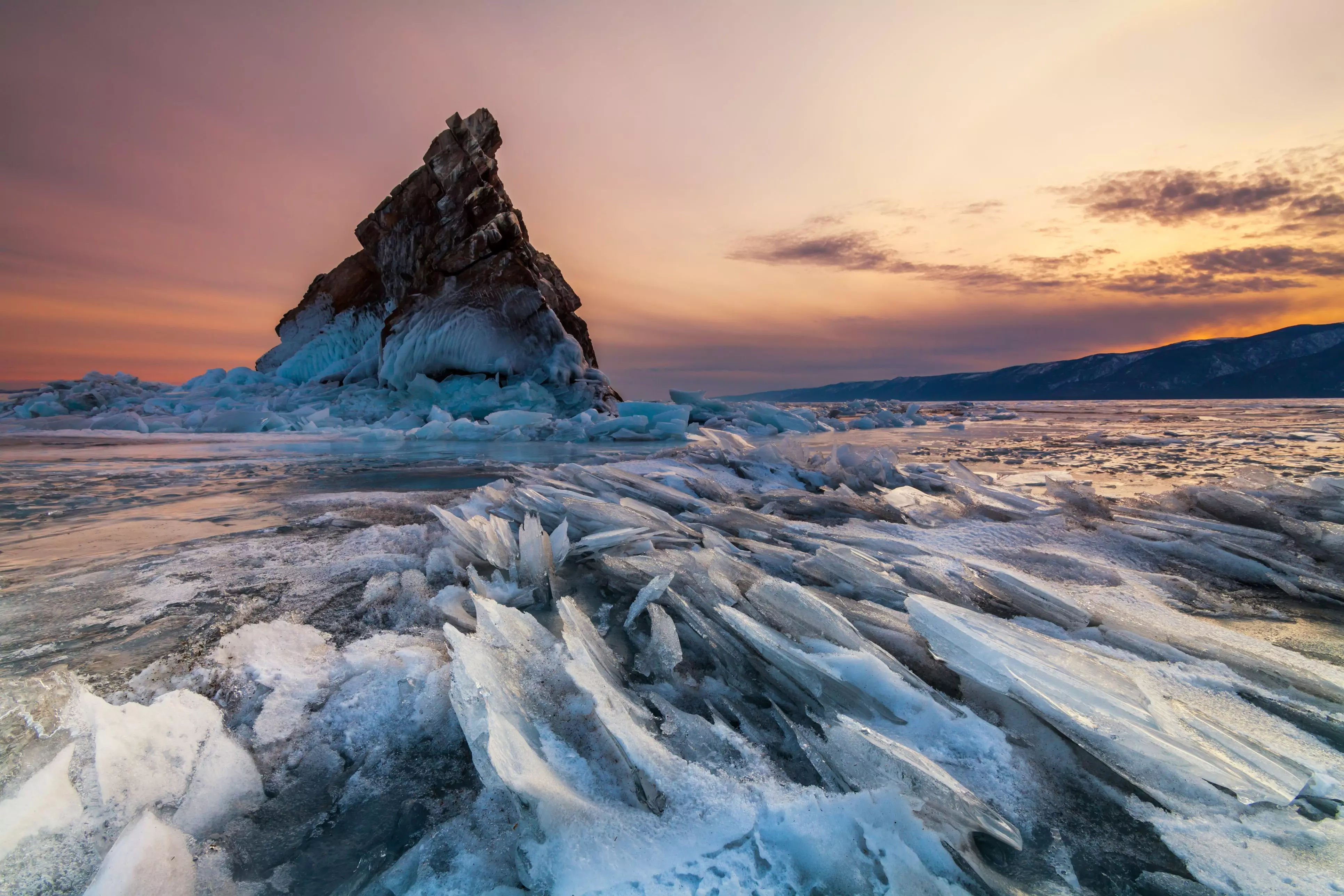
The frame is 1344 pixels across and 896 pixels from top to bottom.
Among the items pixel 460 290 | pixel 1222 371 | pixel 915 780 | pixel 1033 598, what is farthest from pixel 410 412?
pixel 1222 371

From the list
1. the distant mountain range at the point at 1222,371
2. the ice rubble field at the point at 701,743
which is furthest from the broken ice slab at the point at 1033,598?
the distant mountain range at the point at 1222,371

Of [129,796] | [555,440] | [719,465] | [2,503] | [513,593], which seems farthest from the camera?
[555,440]

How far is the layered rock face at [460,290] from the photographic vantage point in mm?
15898

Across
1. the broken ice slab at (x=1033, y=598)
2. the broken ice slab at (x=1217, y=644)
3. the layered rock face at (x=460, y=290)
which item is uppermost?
the layered rock face at (x=460, y=290)

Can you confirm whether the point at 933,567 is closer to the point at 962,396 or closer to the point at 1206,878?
the point at 1206,878

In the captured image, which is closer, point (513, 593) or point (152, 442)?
point (513, 593)

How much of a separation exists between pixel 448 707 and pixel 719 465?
3799 mm

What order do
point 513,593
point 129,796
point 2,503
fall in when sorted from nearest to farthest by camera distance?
point 129,796, point 513,593, point 2,503

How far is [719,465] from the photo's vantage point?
481 centimetres

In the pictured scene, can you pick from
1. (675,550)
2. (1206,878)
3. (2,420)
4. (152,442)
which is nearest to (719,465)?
(675,550)

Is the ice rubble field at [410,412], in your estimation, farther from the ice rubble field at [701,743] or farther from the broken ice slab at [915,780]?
the broken ice slab at [915,780]

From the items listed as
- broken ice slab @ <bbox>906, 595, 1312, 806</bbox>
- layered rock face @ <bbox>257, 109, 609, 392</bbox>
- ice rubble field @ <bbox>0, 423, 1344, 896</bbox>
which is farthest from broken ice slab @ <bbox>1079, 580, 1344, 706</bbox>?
layered rock face @ <bbox>257, 109, 609, 392</bbox>

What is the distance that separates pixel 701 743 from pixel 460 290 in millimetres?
17089

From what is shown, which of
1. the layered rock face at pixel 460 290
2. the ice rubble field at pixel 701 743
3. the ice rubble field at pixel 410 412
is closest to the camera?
the ice rubble field at pixel 701 743
